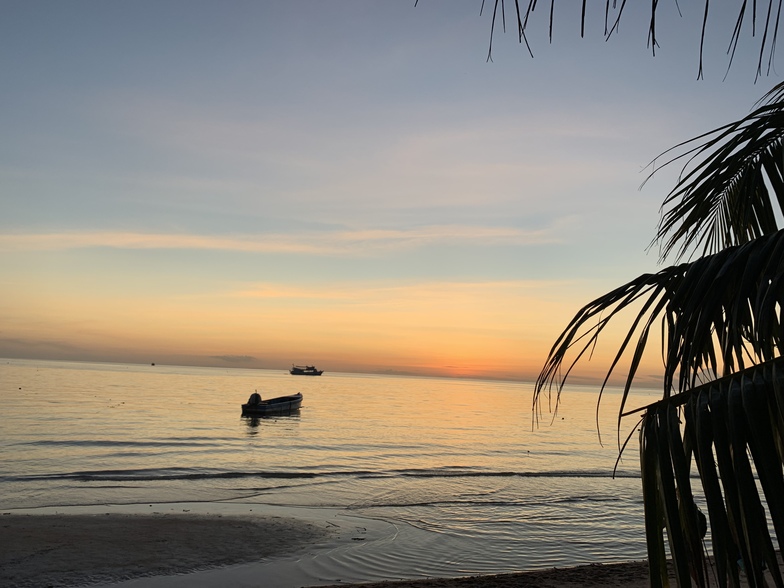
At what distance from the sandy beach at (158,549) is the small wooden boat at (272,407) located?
31560 millimetres

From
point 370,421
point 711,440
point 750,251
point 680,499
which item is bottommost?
point 370,421

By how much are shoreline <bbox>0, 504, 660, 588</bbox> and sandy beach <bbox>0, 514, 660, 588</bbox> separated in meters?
0.02

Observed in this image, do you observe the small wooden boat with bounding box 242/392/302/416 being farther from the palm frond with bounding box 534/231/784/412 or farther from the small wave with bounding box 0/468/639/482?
the palm frond with bounding box 534/231/784/412

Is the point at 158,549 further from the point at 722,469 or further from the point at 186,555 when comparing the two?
the point at 722,469

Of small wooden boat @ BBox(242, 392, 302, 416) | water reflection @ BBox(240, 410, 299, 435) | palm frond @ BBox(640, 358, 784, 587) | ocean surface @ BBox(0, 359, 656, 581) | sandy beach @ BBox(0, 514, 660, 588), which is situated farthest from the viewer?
small wooden boat @ BBox(242, 392, 302, 416)

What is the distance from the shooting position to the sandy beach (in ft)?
33.3

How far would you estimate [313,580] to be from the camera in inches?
422

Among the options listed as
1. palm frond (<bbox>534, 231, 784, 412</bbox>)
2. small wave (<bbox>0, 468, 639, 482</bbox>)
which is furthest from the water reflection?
palm frond (<bbox>534, 231, 784, 412</bbox>)

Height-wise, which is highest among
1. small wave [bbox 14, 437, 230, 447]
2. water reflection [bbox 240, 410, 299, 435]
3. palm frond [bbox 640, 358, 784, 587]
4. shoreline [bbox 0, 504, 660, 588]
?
palm frond [bbox 640, 358, 784, 587]

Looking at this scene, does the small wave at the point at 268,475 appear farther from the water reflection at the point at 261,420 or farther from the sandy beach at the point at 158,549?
the water reflection at the point at 261,420

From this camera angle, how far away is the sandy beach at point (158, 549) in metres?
10.1

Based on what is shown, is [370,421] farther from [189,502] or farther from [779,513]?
[779,513]

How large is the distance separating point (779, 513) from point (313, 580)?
34.9 ft

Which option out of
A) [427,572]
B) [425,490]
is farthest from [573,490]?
[427,572]
